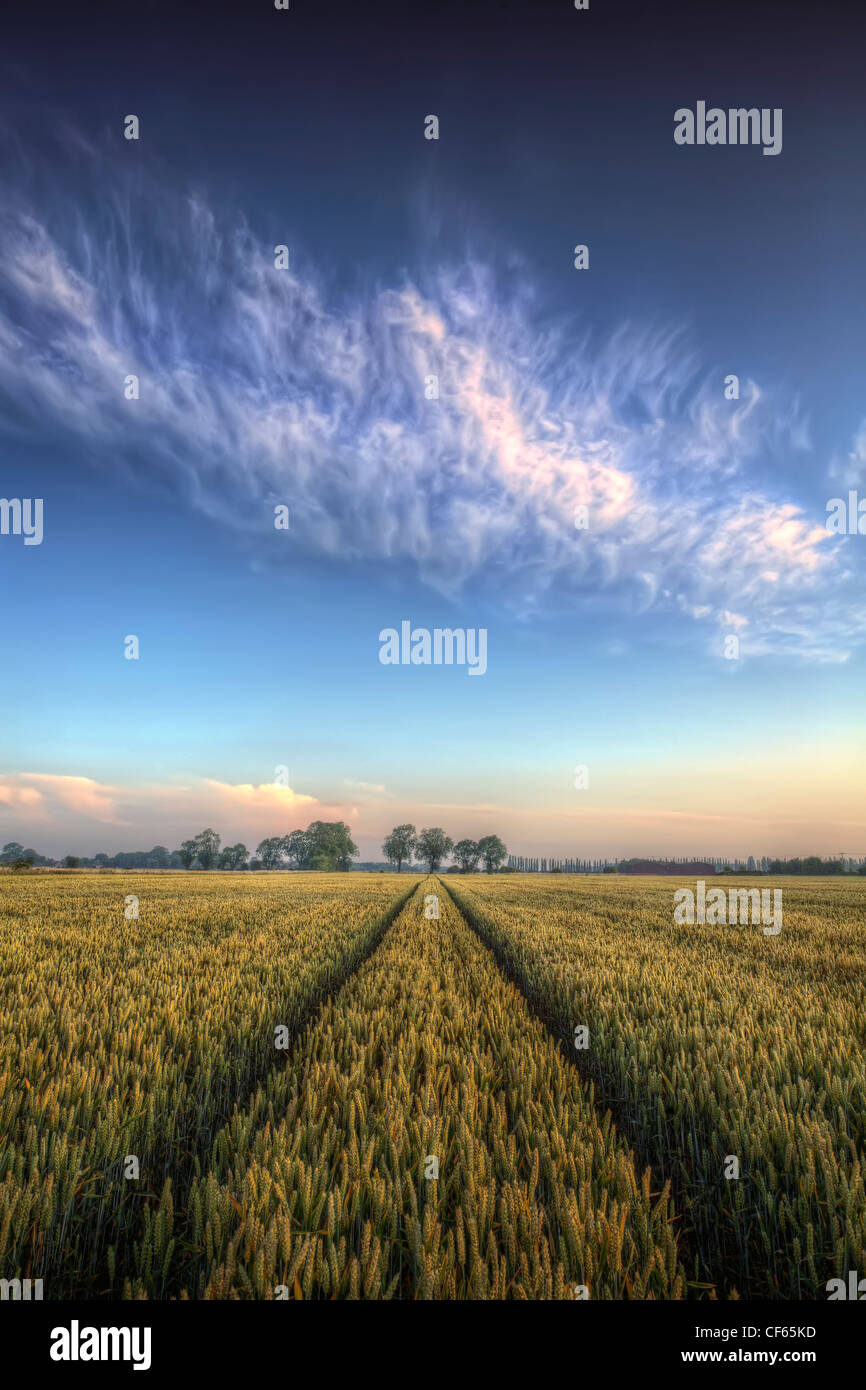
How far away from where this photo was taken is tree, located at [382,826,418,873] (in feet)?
465

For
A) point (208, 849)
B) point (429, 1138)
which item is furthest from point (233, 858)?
point (429, 1138)

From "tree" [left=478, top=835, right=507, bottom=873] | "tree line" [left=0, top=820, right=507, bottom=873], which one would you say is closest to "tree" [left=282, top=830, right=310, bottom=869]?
"tree line" [left=0, top=820, right=507, bottom=873]

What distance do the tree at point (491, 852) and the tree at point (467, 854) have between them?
165 centimetres

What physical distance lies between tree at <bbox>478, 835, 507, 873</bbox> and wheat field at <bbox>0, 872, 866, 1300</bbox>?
149 metres

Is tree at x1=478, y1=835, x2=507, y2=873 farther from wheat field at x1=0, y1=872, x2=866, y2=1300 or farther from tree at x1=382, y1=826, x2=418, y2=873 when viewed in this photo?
wheat field at x1=0, y1=872, x2=866, y2=1300

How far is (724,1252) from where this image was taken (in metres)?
2.71

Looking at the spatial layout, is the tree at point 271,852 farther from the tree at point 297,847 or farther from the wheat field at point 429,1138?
the wheat field at point 429,1138

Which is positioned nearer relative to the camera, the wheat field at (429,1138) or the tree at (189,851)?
the wheat field at (429,1138)

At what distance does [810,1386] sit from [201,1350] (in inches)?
93.7

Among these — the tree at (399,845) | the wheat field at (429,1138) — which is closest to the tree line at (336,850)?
the tree at (399,845)

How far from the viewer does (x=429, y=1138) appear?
2912 millimetres

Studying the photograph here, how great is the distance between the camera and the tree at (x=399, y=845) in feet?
465

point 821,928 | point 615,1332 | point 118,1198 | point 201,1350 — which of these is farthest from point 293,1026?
point 821,928

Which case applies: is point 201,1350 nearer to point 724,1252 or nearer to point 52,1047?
point 724,1252
